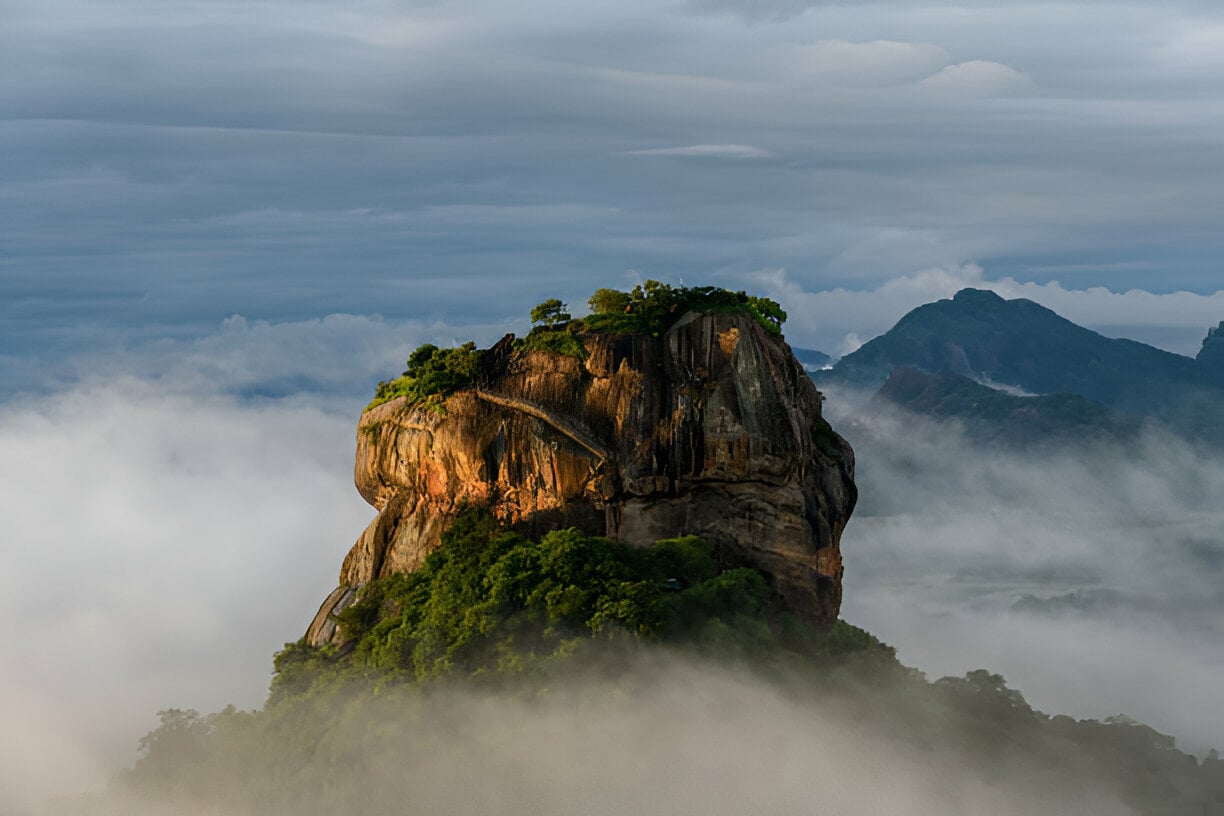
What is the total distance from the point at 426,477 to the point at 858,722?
17.3 meters

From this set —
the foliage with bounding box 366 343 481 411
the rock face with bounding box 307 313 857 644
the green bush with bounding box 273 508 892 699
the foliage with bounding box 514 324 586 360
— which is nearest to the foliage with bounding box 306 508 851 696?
the green bush with bounding box 273 508 892 699

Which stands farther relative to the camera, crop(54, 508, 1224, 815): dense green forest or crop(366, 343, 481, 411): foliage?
crop(366, 343, 481, 411): foliage

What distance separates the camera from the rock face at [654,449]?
169 feet

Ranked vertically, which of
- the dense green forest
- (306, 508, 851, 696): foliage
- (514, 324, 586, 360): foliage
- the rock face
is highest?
(514, 324, 586, 360): foliage

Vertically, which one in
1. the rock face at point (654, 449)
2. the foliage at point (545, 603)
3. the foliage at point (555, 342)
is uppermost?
the foliage at point (555, 342)

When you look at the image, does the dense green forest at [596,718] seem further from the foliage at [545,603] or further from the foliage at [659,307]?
the foliage at [659,307]

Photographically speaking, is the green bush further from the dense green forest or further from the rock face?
the rock face

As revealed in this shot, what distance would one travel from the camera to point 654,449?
170 feet

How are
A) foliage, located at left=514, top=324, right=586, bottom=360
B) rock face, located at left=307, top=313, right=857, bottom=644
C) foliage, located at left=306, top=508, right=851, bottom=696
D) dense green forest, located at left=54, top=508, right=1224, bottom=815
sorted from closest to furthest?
→ dense green forest, located at left=54, top=508, right=1224, bottom=815 → foliage, located at left=306, top=508, right=851, bottom=696 → rock face, located at left=307, top=313, right=857, bottom=644 → foliage, located at left=514, top=324, right=586, bottom=360

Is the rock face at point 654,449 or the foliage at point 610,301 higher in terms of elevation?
the foliage at point 610,301

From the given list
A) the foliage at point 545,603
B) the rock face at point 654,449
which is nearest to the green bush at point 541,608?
the foliage at point 545,603

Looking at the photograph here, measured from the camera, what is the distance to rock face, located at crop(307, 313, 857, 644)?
51.6m

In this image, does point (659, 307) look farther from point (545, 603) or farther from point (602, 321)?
point (545, 603)

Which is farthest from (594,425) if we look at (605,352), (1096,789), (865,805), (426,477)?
(1096,789)
